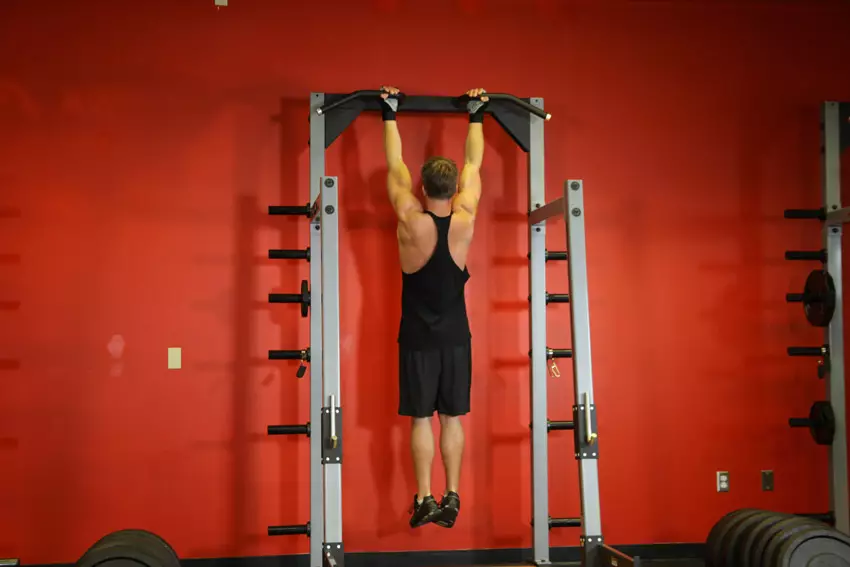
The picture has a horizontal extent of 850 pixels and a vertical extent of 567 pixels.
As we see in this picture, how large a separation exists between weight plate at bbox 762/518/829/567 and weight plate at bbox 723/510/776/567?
14 cm

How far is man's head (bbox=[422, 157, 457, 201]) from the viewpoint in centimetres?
362

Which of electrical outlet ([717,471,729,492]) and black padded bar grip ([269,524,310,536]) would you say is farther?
electrical outlet ([717,471,729,492])

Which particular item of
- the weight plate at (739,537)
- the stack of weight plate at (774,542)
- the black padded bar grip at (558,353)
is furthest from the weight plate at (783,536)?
the black padded bar grip at (558,353)

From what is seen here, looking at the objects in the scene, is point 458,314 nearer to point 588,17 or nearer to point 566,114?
point 566,114

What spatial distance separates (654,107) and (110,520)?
349 cm

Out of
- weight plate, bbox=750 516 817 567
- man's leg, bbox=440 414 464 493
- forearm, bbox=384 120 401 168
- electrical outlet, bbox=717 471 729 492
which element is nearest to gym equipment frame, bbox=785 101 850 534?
electrical outlet, bbox=717 471 729 492

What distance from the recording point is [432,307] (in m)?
3.69

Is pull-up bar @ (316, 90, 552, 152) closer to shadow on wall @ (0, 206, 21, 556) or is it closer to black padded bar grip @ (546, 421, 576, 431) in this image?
black padded bar grip @ (546, 421, 576, 431)

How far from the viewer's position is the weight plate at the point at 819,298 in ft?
13.0

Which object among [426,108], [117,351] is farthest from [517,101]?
[117,351]

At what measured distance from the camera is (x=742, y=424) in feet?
14.3

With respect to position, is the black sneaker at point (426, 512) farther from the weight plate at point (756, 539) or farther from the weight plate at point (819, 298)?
the weight plate at point (819, 298)

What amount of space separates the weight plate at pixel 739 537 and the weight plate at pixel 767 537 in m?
0.06

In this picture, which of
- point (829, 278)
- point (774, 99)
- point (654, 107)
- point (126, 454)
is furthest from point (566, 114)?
point (126, 454)
